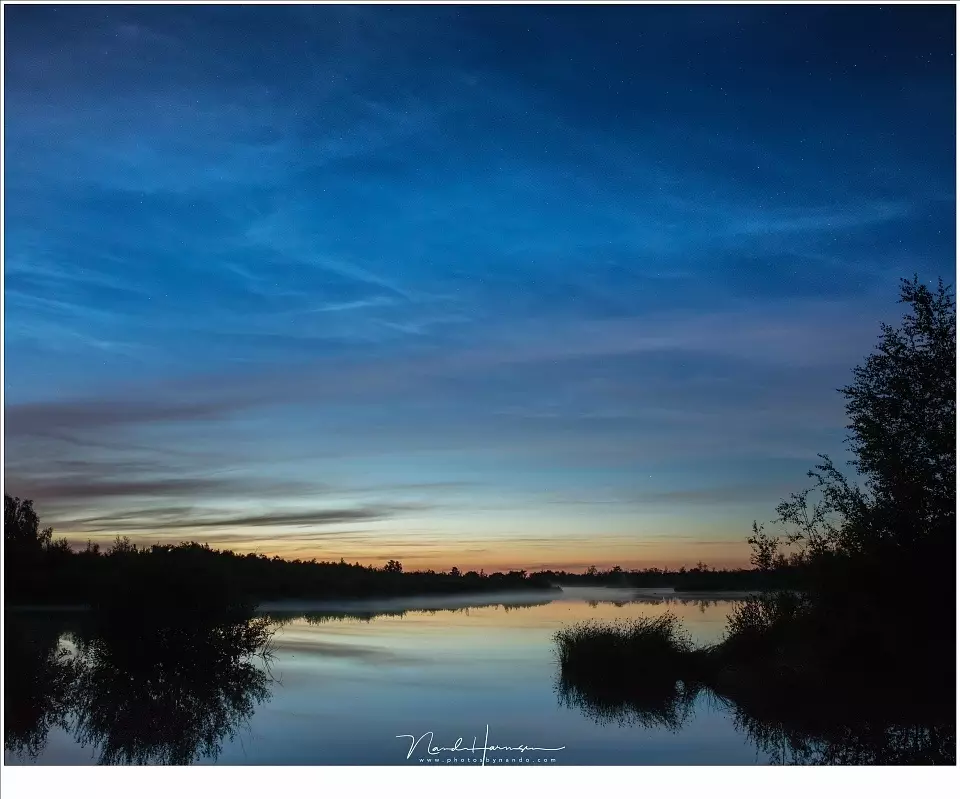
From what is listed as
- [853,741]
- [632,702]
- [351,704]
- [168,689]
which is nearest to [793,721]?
[853,741]

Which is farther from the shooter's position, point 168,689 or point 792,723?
point 168,689

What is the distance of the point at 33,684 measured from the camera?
11617mm

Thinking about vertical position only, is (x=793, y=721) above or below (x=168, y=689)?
above

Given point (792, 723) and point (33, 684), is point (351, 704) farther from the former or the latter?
point (792, 723)

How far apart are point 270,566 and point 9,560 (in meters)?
10.6

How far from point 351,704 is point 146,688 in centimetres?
423

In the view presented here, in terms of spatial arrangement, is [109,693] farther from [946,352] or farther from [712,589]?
[946,352]

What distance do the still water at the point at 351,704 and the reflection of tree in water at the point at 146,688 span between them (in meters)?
0.03

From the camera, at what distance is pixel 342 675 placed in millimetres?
14672

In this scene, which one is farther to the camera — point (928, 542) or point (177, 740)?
point (928, 542)

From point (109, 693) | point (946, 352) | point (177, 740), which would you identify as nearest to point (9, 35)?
point (177, 740)

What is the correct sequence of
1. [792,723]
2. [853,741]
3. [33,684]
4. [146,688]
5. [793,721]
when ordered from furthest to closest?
[146,688] → [33,684] → [793,721] → [792,723] → [853,741]

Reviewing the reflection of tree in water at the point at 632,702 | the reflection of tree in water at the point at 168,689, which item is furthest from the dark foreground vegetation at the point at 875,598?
the reflection of tree in water at the point at 168,689

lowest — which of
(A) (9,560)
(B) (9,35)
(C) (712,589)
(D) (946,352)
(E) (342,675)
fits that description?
(E) (342,675)
